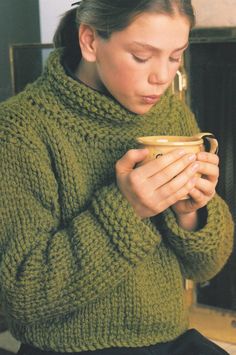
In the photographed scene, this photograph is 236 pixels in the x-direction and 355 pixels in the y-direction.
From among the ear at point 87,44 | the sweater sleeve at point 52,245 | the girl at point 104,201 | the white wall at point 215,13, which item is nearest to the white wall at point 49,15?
the white wall at point 215,13

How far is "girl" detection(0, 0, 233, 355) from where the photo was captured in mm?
936

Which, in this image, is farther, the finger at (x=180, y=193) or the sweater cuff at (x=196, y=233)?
the sweater cuff at (x=196, y=233)

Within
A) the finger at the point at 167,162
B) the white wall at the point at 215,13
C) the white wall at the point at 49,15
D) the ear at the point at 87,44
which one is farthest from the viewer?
the white wall at the point at 49,15

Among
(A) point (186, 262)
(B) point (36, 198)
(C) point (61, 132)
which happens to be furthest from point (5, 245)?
(A) point (186, 262)

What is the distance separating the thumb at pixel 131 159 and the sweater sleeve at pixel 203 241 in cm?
14

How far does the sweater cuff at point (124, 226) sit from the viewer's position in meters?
0.94

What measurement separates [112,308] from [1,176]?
298 millimetres

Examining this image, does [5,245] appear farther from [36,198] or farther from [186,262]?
[186,262]

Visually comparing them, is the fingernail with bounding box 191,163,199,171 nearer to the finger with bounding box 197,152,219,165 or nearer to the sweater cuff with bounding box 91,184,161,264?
the finger with bounding box 197,152,219,165

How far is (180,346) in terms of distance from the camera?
42.3 inches

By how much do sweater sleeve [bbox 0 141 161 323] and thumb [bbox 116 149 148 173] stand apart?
0.04 metres

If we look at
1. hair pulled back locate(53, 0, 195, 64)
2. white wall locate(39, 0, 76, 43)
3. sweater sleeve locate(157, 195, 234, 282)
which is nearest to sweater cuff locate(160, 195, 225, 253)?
sweater sleeve locate(157, 195, 234, 282)

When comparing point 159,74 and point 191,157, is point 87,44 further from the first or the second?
point 191,157

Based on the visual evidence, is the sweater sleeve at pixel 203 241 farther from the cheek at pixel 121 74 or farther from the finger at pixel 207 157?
the cheek at pixel 121 74
